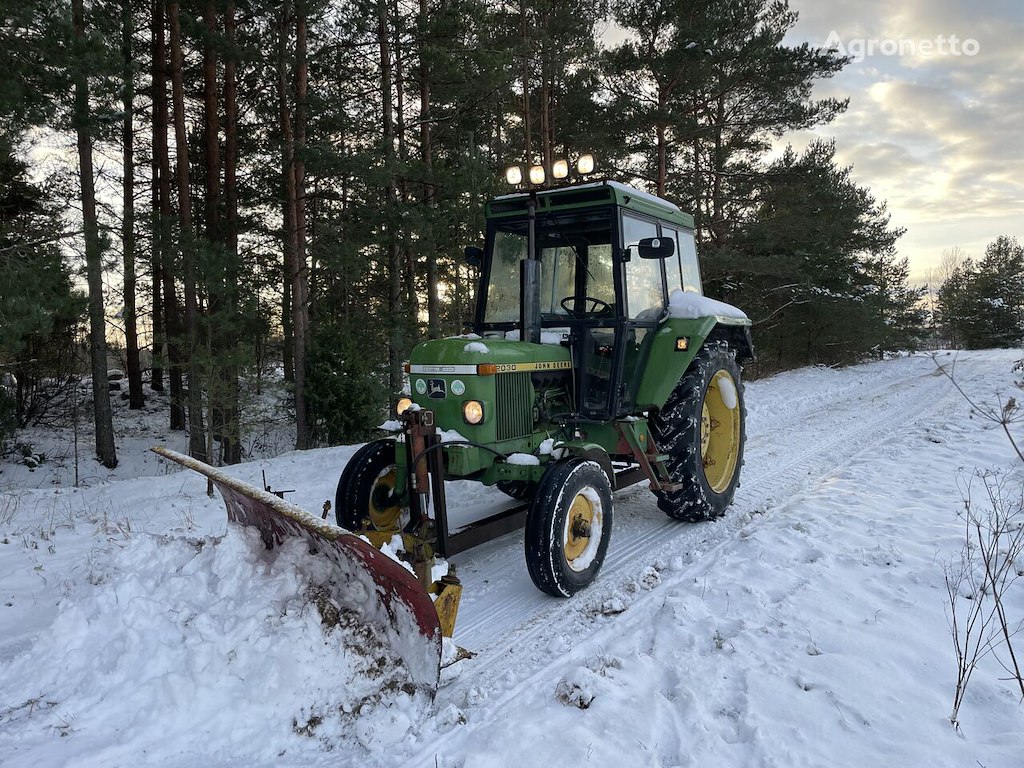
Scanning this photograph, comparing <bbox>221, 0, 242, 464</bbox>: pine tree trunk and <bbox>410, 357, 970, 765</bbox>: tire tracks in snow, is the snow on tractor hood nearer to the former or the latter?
<bbox>410, 357, 970, 765</bbox>: tire tracks in snow

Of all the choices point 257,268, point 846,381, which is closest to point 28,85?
point 257,268

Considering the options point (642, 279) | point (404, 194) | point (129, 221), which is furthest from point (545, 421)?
point (129, 221)

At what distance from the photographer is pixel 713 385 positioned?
18.0ft

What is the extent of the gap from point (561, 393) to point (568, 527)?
113 cm

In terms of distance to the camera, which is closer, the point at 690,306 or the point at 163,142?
the point at 690,306

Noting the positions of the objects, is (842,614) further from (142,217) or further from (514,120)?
(514,120)

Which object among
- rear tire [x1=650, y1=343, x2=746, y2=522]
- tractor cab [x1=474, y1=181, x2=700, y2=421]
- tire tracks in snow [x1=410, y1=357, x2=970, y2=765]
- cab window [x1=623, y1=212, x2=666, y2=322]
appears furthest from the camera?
rear tire [x1=650, y1=343, x2=746, y2=522]

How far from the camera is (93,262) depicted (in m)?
8.03

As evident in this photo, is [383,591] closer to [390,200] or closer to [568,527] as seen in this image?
[568,527]

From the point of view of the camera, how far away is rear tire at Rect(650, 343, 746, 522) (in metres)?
4.70

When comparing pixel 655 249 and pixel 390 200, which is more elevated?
pixel 390 200

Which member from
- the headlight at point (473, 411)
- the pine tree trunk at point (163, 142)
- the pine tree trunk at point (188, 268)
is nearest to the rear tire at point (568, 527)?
the headlight at point (473, 411)

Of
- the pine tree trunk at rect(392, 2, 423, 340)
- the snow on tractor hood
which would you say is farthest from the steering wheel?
the pine tree trunk at rect(392, 2, 423, 340)

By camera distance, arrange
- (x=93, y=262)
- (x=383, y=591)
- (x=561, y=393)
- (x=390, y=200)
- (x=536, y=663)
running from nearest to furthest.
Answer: (x=383, y=591) < (x=536, y=663) < (x=561, y=393) < (x=93, y=262) < (x=390, y=200)
